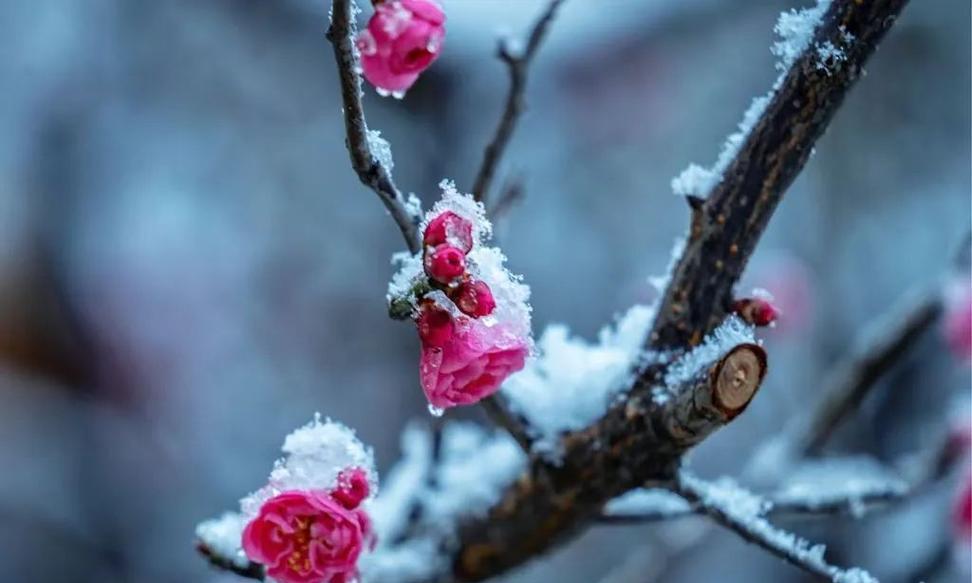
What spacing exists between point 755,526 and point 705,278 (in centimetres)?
16

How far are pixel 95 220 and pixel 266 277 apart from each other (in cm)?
→ 62

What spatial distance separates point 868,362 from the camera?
1034mm

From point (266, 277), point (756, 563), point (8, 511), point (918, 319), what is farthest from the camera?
point (266, 277)

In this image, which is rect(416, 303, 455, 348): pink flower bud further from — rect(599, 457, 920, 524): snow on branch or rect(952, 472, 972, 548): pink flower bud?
rect(952, 472, 972, 548): pink flower bud

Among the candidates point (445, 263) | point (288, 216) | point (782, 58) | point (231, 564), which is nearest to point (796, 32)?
point (782, 58)

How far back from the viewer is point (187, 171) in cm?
345

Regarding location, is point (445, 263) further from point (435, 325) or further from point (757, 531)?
point (757, 531)

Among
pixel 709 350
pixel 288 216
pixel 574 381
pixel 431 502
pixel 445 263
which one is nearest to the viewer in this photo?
pixel 445 263

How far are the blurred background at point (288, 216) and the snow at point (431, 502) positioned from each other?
160cm

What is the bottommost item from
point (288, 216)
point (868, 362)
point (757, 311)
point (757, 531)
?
point (757, 531)

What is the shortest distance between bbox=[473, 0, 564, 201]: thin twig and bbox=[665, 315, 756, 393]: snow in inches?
8.2

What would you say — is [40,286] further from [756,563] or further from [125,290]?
[756,563]

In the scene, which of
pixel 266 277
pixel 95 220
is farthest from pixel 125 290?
pixel 266 277

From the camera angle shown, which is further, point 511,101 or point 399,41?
point 511,101
